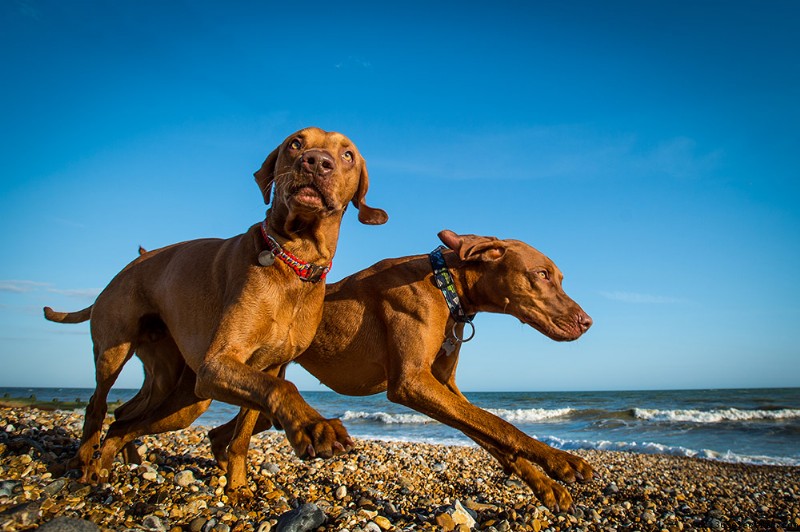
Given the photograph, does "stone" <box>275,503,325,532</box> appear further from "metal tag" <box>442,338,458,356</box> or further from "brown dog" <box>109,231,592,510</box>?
"metal tag" <box>442,338,458,356</box>

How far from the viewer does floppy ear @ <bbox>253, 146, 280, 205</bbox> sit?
4325 mm

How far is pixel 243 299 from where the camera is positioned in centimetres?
362

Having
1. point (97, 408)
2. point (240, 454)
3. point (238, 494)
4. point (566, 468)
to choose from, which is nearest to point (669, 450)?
point (566, 468)

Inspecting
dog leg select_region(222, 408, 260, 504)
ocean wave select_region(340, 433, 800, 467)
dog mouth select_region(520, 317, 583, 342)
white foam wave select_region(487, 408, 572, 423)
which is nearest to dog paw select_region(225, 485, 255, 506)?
dog leg select_region(222, 408, 260, 504)

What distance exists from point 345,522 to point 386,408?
23369 mm

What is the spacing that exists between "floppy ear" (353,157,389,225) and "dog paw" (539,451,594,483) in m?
2.10

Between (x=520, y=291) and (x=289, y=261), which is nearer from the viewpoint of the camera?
(x=289, y=261)

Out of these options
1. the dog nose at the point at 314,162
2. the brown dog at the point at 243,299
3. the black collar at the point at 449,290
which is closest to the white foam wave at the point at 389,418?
the black collar at the point at 449,290

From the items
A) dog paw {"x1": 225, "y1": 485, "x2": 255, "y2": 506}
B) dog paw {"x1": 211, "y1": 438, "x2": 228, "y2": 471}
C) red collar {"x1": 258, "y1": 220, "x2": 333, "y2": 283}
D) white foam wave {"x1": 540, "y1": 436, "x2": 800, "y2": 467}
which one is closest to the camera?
red collar {"x1": 258, "y1": 220, "x2": 333, "y2": 283}

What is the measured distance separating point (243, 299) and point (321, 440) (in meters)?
1.51

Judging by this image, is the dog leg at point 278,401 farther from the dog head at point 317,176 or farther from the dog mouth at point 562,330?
the dog mouth at point 562,330

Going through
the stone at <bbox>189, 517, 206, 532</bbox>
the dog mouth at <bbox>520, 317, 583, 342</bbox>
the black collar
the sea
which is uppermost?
the black collar

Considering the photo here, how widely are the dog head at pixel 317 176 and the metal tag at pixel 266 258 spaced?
12.5 inches

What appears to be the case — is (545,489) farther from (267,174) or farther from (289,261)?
(267,174)
